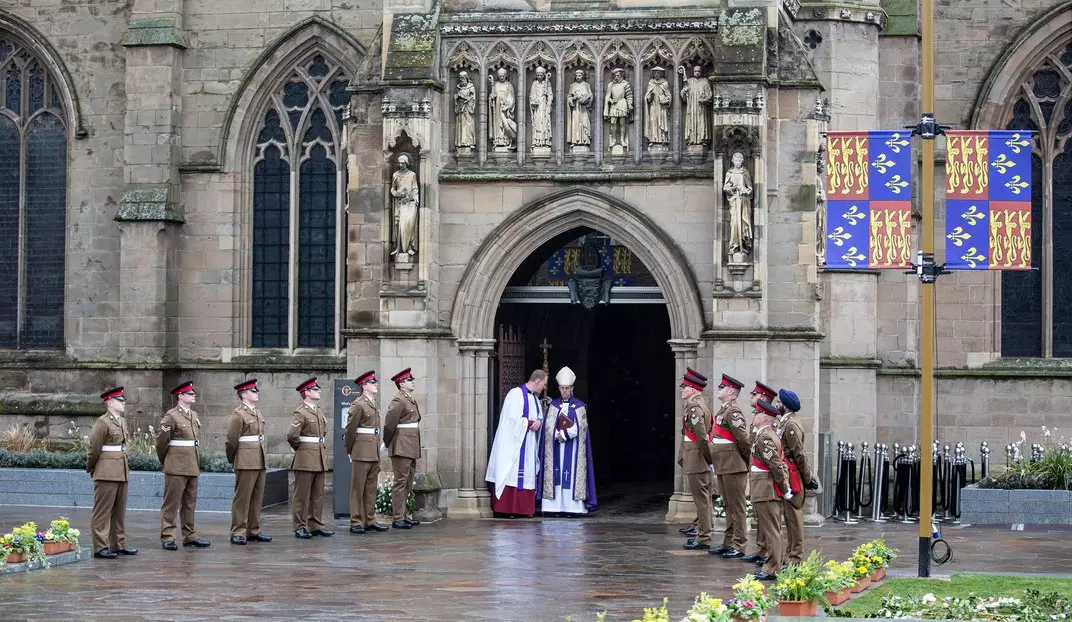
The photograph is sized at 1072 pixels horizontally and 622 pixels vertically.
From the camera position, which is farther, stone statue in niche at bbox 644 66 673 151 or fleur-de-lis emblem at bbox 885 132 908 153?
stone statue in niche at bbox 644 66 673 151

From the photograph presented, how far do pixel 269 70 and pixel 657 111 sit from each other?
330 inches

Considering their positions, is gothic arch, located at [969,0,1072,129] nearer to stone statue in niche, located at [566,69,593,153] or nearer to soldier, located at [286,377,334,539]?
stone statue in niche, located at [566,69,593,153]

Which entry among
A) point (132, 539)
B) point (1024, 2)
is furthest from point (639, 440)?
point (132, 539)

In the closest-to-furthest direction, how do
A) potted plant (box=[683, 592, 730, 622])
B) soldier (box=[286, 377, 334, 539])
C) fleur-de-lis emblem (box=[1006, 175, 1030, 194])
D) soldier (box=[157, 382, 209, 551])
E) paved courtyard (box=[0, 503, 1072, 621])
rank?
potted plant (box=[683, 592, 730, 622]) → paved courtyard (box=[0, 503, 1072, 621]) → fleur-de-lis emblem (box=[1006, 175, 1030, 194]) → soldier (box=[157, 382, 209, 551]) → soldier (box=[286, 377, 334, 539])

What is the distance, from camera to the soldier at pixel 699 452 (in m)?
18.9

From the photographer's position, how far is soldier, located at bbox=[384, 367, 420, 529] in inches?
815

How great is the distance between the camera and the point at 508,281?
22.4 meters

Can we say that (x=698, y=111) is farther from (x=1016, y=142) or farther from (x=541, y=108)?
(x=1016, y=142)

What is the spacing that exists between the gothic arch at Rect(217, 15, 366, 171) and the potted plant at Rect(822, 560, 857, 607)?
15526 millimetres

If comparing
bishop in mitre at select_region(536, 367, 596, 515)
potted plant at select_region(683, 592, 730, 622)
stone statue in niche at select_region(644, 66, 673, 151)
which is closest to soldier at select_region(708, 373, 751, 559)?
bishop in mitre at select_region(536, 367, 596, 515)

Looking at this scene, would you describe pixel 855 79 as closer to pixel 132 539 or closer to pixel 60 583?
pixel 132 539

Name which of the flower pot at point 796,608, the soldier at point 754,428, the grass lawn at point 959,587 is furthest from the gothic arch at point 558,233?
the flower pot at point 796,608

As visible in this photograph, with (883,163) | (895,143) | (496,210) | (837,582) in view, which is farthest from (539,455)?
(837,582)

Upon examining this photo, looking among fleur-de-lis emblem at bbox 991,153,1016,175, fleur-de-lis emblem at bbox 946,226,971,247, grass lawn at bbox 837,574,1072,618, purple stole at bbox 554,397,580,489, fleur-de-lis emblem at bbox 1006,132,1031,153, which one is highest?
fleur-de-lis emblem at bbox 1006,132,1031,153
